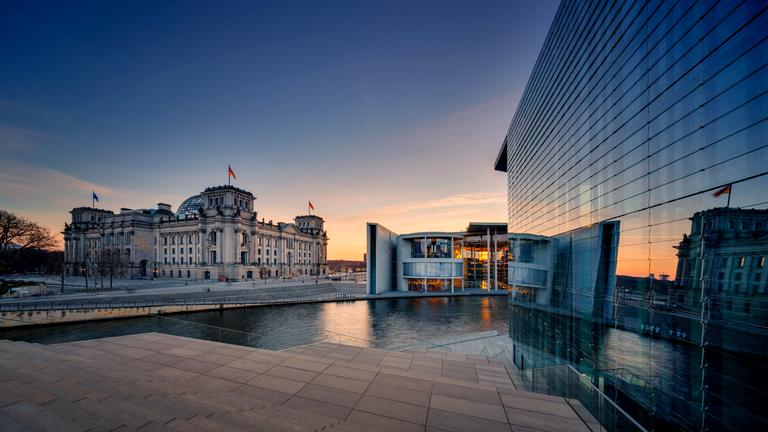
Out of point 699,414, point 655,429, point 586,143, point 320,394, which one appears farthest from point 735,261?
point 586,143

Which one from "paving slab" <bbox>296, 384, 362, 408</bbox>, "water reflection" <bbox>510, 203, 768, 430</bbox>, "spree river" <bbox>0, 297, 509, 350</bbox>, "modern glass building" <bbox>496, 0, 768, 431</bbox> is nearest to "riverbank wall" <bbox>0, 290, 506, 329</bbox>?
"spree river" <bbox>0, 297, 509, 350</bbox>

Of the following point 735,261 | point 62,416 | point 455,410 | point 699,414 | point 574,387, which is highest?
point 735,261

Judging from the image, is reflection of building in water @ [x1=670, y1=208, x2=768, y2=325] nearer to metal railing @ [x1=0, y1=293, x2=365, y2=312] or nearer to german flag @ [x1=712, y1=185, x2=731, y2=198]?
german flag @ [x1=712, y1=185, x2=731, y2=198]

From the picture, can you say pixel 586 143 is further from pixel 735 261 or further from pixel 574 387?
pixel 574 387

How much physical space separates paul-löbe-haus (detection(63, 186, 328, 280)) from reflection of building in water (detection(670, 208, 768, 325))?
104m

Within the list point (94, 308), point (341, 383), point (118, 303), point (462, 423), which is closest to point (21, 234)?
point (118, 303)

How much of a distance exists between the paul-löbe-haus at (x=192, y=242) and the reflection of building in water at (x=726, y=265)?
341ft

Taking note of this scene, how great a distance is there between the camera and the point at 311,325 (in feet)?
114

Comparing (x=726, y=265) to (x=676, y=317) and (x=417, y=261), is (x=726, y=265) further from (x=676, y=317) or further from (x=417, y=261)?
(x=417, y=261)

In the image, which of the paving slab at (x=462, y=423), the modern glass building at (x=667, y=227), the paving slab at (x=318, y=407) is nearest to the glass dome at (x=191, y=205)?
the modern glass building at (x=667, y=227)

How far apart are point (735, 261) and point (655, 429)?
719 cm

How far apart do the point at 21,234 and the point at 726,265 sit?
9234 cm

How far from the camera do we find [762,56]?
32.9 feet

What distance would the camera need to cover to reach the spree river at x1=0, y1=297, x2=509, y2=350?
28125 millimetres
